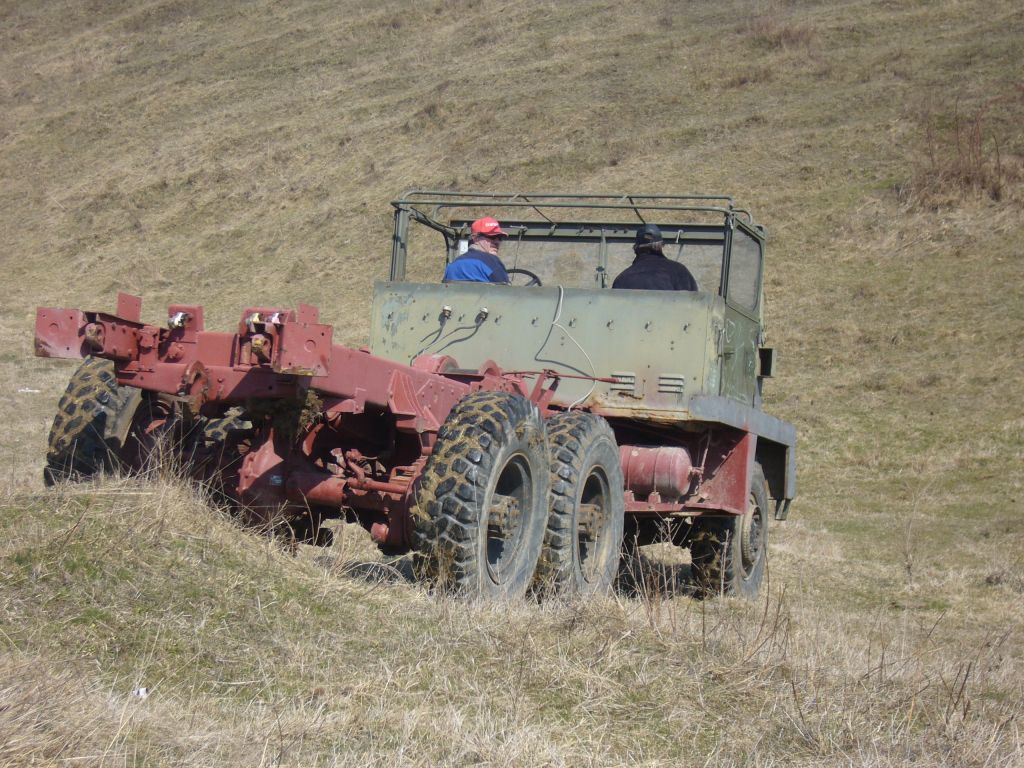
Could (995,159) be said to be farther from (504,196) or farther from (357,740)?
(357,740)

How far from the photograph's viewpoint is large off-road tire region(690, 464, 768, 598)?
8422 mm

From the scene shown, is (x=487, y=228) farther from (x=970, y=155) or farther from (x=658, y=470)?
(x=970, y=155)

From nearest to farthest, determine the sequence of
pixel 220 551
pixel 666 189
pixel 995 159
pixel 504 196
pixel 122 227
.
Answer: pixel 220 551 < pixel 504 196 < pixel 995 159 < pixel 666 189 < pixel 122 227

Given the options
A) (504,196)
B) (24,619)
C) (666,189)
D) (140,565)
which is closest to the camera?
(24,619)

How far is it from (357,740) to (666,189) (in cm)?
2334

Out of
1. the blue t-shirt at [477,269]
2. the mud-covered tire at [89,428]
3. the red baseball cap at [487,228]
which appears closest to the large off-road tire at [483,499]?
the mud-covered tire at [89,428]

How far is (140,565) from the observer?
183 inches

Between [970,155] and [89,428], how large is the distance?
65.0 ft

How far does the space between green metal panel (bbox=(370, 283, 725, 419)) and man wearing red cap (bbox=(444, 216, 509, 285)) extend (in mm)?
221

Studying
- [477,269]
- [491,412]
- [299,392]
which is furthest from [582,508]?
[477,269]

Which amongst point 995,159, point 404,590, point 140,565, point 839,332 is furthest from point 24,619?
point 995,159

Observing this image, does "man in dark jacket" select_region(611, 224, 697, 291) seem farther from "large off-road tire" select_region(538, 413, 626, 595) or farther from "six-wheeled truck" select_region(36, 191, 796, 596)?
"large off-road tire" select_region(538, 413, 626, 595)

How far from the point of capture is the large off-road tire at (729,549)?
842 cm

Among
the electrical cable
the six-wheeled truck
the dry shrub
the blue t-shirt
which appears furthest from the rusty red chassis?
the dry shrub
